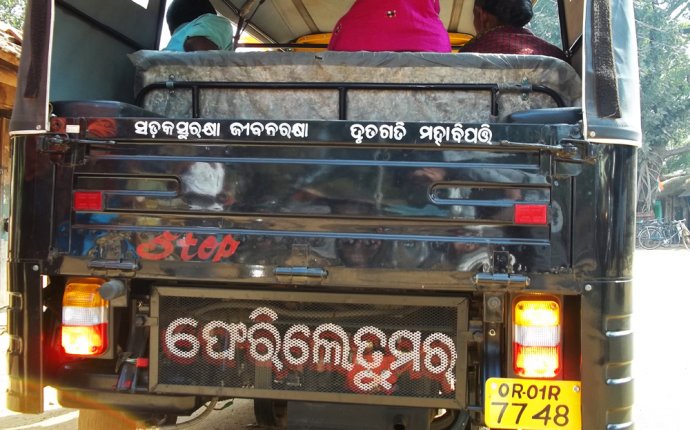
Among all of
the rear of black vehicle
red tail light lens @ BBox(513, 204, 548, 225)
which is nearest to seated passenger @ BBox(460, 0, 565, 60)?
the rear of black vehicle

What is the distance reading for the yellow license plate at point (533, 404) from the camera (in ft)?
6.66

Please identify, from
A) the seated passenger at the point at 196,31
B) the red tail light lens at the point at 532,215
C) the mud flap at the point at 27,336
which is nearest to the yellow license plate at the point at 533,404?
the red tail light lens at the point at 532,215

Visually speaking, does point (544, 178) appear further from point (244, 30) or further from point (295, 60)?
point (244, 30)

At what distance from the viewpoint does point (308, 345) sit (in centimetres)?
221

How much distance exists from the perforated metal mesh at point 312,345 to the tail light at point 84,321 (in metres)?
0.21

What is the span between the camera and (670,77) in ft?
81.1

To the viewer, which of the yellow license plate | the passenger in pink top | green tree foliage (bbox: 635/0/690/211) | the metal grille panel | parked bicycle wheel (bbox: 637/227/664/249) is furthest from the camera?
green tree foliage (bbox: 635/0/690/211)

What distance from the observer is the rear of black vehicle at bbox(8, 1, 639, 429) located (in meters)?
2.05

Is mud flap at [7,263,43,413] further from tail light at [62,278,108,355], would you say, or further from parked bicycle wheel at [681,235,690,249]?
parked bicycle wheel at [681,235,690,249]

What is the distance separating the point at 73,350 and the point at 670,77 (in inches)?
1073

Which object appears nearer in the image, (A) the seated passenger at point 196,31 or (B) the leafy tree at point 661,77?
(A) the seated passenger at point 196,31

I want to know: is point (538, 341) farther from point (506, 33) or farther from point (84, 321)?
point (506, 33)

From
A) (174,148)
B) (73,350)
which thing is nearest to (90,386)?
(73,350)

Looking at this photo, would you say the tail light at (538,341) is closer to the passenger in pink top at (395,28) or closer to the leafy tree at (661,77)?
the passenger in pink top at (395,28)
